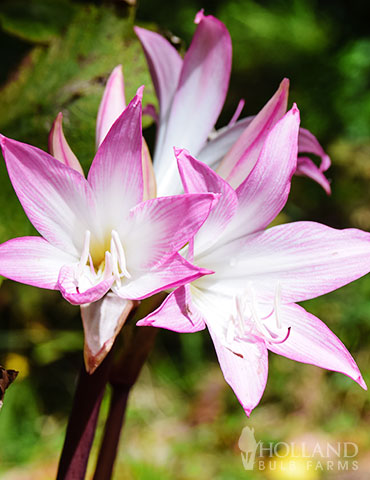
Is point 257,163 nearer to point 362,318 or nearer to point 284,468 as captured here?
point 284,468

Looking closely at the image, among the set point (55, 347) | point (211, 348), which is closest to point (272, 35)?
point (211, 348)

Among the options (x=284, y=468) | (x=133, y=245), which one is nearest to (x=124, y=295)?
(x=133, y=245)

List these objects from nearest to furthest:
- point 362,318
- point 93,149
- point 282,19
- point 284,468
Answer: point 93,149 < point 284,468 < point 362,318 < point 282,19

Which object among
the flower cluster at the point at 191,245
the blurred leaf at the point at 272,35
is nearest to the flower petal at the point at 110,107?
the flower cluster at the point at 191,245

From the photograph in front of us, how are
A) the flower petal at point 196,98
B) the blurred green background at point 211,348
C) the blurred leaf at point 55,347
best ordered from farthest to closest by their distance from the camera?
the blurred leaf at point 55,347, the blurred green background at point 211,348, the flower petal at point 196,98

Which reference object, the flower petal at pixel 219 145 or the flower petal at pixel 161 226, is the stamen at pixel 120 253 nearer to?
the flower petal at pixel 161 226

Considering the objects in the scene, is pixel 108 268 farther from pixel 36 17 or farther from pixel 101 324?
pixel 36 17

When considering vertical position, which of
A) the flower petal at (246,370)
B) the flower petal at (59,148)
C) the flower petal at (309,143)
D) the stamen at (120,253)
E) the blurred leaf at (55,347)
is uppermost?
the flower petal at (59,148)

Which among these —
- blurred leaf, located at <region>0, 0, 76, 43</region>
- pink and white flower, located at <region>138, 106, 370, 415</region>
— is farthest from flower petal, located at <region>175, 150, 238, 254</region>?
blurred leaf, located at <region>0, 0, 76, 43</region>
